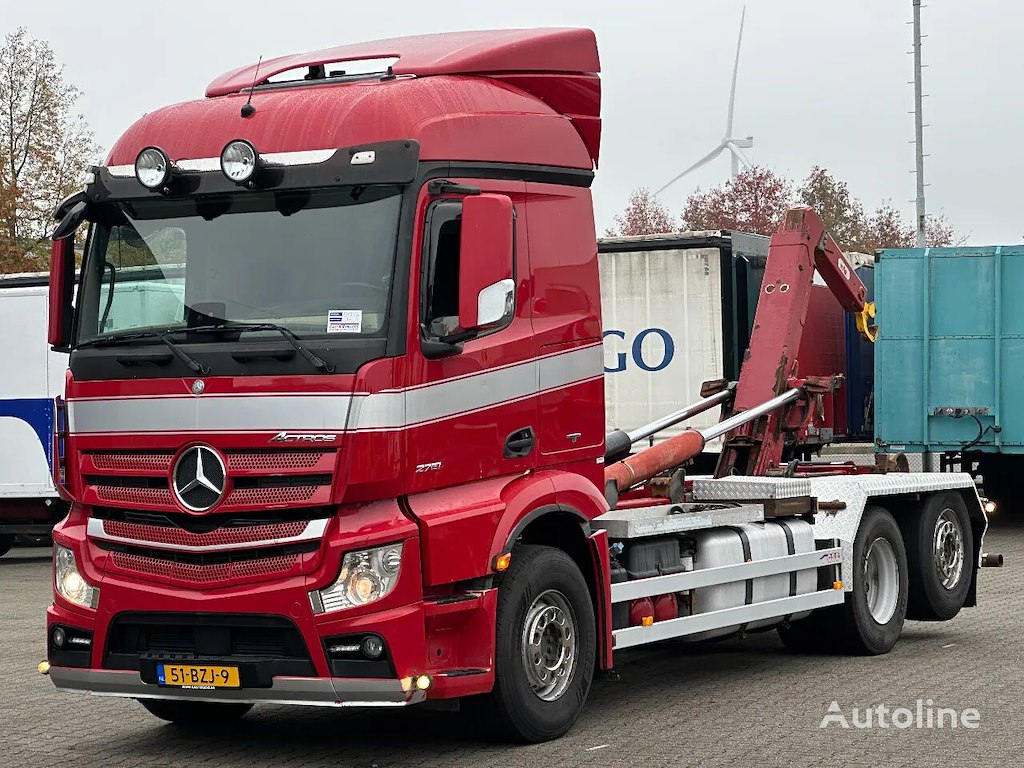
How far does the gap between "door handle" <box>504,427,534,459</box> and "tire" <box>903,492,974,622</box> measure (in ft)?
15.7

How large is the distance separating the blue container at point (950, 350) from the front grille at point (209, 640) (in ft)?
47.6

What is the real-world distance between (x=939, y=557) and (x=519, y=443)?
17.1 ft

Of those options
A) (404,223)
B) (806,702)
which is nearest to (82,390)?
(404,223)

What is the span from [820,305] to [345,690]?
598 inches

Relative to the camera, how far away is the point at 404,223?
7.39m

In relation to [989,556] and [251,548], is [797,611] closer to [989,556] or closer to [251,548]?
[989,556]

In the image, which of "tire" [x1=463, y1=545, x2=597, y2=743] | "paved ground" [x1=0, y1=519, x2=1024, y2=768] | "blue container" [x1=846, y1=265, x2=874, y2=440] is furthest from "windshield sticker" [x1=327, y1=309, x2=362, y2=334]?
"blue container" [x1=846, y1=265, x2=874, y2=440]

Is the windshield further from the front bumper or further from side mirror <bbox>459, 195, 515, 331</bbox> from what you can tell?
the front bumper

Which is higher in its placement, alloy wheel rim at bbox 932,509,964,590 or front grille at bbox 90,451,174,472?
front grille at bbox 90,451,174,472

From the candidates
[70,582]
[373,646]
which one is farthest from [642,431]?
[70,582]

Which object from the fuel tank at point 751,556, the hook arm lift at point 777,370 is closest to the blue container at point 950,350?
the hook arm lift at point 777,370

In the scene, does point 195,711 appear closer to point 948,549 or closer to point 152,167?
point 152,167

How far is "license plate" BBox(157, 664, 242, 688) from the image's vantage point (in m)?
7.39

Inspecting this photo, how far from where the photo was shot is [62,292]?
319 inches
